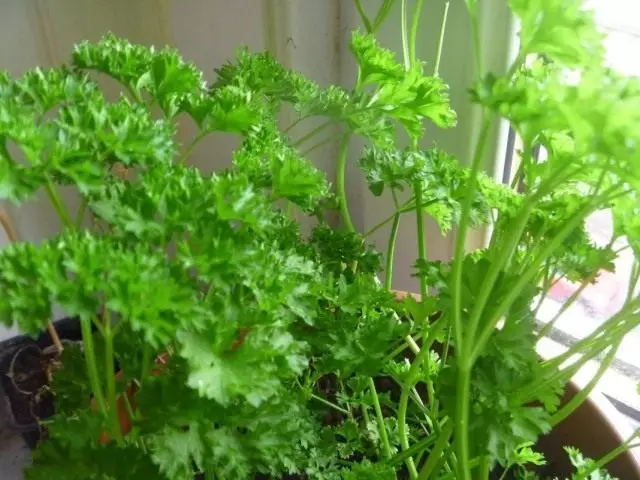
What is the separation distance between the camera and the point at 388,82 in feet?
2.37

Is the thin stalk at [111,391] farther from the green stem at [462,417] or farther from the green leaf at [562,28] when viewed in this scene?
the green leaf at [562,28]

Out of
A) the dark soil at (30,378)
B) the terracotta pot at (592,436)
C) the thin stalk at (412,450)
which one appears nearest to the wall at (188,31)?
the dark soil at (30,378)

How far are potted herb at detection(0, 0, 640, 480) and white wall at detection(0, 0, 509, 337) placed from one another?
287 mm

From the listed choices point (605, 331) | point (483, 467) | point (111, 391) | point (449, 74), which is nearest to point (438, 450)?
point (483, 467)

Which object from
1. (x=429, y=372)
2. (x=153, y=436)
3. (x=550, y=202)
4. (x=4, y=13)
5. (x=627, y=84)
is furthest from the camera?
(x=4, y=13)

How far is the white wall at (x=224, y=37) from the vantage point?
3.51 ft

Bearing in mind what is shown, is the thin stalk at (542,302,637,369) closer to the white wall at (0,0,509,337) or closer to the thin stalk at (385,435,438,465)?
the thin stalk at (385,435,438,465)

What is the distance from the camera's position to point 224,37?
114cm

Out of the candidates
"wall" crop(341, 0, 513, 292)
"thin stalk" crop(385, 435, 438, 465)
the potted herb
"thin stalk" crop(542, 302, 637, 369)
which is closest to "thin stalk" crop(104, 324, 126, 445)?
the potted herb

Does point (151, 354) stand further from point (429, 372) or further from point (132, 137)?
point (429, 372)

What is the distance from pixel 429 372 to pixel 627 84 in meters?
0.44

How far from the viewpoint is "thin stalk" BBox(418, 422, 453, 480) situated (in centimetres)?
62

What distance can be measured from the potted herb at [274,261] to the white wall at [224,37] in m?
0.29

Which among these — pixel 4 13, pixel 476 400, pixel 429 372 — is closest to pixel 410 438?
pixel 429 372
